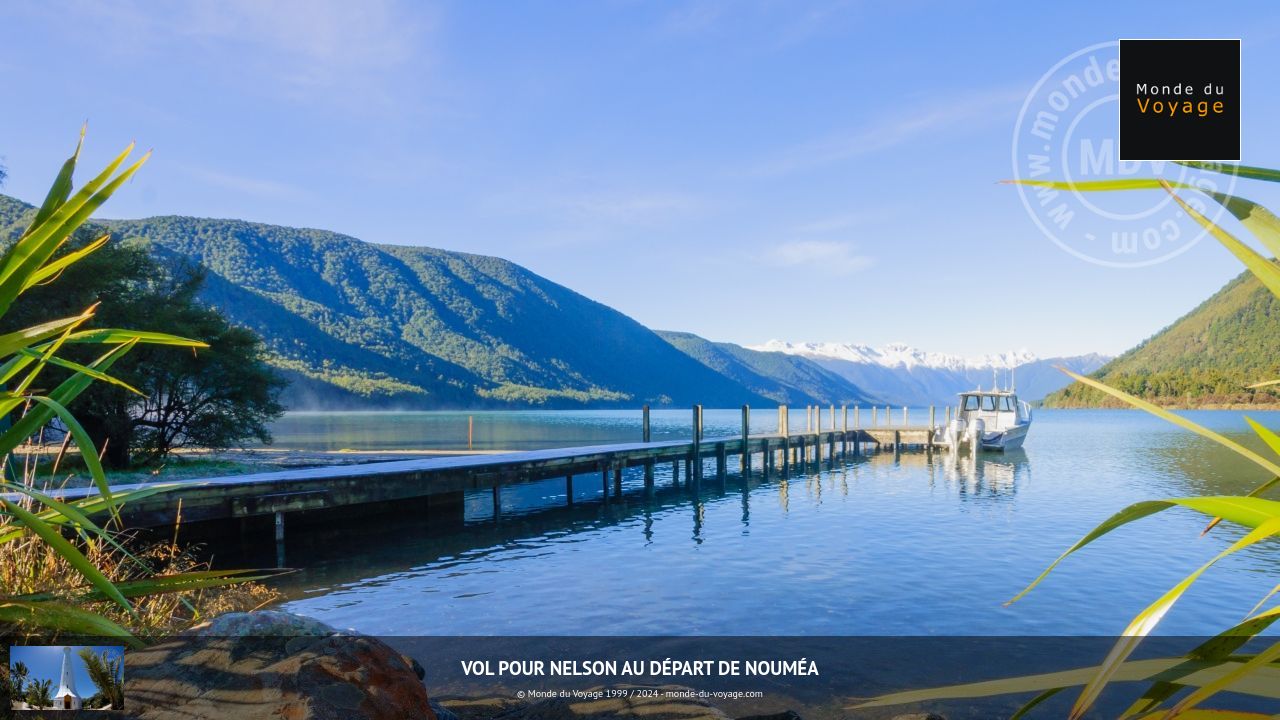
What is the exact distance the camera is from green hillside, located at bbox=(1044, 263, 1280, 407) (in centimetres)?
Answer: 10275

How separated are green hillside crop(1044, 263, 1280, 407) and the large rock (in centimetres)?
9351

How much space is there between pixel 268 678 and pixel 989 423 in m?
39.8

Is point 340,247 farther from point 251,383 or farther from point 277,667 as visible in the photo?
point 277,667

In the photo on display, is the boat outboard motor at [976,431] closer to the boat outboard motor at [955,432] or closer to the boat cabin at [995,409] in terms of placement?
the boat outboard motor at [955,432]

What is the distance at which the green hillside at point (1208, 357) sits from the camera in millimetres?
102750

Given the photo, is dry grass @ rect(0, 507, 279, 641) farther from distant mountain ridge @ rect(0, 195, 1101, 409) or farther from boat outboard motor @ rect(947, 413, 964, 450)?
distant mountain ridge @ rect(0, 195, 1101, 409)

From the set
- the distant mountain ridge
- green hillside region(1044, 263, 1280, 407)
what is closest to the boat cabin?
green hillside region(1044, 263, 1280, 407)

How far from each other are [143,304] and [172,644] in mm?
20322

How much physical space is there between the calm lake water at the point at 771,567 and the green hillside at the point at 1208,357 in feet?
253

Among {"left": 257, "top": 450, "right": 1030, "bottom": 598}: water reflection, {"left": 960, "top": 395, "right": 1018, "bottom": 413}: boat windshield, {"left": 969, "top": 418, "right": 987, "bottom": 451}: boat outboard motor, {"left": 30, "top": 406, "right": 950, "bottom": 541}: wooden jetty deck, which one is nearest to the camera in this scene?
{"left": 30, "top": 406, "right": 950, "bottom": 541}: wooden jetty deck

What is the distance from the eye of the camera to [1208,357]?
123 metres

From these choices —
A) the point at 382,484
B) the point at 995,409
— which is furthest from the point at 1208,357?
the point at 382,484

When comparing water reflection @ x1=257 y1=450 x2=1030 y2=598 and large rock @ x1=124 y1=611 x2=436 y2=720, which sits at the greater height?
large rock @ x1=124 y1=611 x2=436 y2=720

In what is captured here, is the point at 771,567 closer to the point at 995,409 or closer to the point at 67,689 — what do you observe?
the point at 67,689
